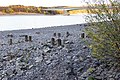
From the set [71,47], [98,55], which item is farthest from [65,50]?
[98,55]

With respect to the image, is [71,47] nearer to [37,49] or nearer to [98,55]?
[37,49]

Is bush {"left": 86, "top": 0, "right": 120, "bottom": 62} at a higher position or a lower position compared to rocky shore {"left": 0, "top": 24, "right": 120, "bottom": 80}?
higher

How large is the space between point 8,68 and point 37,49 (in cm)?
215

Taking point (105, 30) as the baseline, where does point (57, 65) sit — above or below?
below

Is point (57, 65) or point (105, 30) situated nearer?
point (105, 30)

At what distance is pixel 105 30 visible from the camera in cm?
805

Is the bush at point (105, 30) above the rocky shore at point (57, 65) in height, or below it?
above

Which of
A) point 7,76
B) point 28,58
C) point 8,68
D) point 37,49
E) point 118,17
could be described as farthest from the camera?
point 37,49

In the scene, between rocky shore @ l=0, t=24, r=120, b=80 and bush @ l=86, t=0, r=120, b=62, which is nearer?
bush @ l=86, t=0, r=120, b=62

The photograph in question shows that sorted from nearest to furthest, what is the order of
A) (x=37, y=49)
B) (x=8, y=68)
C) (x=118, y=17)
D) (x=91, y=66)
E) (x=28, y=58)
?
(x=118, y=17) < (x=91, y=66) < (x=8, y=68) < (x=28, y=58) < (x=37, y=49)

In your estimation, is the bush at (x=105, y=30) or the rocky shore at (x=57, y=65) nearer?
the bush at (x=105, y=30)

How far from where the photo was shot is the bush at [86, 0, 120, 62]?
7953 millimetres

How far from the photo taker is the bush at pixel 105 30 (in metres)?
7.95

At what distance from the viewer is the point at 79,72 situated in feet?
27.8
